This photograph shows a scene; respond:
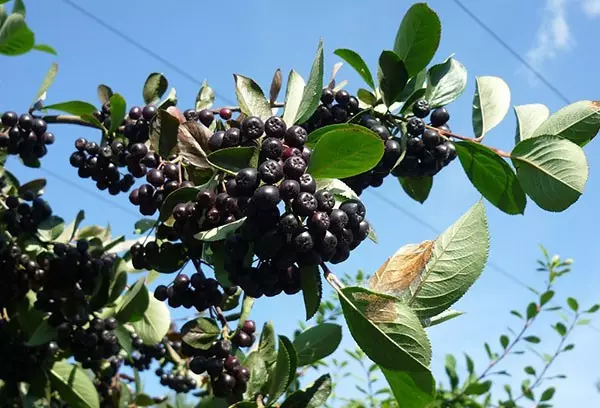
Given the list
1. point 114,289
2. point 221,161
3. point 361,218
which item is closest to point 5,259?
point 114,289

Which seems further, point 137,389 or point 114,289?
point 137,389

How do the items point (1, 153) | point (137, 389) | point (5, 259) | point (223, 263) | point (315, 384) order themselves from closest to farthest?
point (223, 263) < point (315, 384) < point (5, 259) < point (1, 153) < point (137, 389)

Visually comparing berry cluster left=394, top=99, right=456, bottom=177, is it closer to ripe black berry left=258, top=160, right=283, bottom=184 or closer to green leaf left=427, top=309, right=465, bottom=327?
green leaf left=427, top=309, right=465, bottom=327

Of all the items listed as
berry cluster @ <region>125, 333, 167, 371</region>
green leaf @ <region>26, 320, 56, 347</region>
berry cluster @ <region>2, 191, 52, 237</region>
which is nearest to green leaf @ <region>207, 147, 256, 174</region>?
green leaf @ <region>26, 320, 56, 347</region>

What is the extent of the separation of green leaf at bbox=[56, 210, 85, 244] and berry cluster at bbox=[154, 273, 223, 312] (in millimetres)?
1046

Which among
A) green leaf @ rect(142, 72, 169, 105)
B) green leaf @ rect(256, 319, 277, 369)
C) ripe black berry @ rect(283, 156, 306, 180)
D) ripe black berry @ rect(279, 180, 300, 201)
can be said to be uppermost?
green leaf @ rect(142, 72, 169, 105)

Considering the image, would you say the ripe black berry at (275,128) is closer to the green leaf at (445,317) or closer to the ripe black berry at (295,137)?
the ripe black berry at (295,137)

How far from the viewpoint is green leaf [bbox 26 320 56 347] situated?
231 centimetres

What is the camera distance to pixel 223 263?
4.91 feet

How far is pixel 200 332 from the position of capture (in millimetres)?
1809

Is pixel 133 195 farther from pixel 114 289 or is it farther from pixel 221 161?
pixel 114 289

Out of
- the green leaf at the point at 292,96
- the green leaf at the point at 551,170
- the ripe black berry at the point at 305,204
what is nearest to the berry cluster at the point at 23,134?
the green leaf at the point at 292,96

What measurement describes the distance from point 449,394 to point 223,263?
9.18ft

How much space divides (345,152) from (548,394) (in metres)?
3.66
